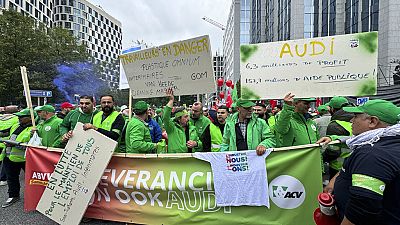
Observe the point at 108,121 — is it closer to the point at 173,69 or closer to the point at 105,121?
the point at 105,121

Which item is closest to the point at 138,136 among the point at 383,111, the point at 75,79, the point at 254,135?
the point at 254,135

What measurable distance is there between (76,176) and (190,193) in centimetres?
151

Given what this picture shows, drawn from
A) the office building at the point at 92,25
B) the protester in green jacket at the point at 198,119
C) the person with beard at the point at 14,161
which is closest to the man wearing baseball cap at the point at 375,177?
the protester in green jacket at the point at 198,119

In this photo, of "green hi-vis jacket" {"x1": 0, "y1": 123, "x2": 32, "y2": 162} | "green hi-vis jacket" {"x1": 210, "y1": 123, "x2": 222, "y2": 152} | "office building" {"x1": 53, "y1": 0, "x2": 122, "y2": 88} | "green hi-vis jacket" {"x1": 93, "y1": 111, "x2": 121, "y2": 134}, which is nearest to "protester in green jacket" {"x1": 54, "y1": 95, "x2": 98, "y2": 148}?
"green hi-vis jacket" {"x1": 93, "y1": 111, "x2": 121, "y2": 134}

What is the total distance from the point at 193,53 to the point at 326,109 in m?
3.45

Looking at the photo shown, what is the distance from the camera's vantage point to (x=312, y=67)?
3668 mm

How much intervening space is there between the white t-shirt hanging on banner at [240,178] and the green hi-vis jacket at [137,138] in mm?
1123

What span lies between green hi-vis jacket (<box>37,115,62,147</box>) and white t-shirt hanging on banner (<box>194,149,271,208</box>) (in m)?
3.20

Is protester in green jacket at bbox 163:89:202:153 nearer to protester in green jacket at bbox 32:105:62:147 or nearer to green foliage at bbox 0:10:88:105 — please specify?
protester in green jacket at bbox 32:105:62:147

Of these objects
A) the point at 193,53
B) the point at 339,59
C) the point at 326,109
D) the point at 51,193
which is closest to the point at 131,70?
the point at 193,53

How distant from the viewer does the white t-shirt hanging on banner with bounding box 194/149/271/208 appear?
3.70 metres

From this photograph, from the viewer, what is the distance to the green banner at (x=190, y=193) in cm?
360

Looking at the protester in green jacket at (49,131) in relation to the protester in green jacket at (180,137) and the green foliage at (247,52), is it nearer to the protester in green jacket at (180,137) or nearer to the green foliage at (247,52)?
the protester in green jacket at (180,137)

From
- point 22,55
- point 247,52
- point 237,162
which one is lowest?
point 237,162
